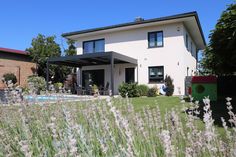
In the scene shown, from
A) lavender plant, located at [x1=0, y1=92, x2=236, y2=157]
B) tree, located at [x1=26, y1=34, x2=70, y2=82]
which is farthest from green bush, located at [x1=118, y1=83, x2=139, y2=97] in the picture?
lavender plant, located at [x1=0, y1=92, x2=236, y2=157]

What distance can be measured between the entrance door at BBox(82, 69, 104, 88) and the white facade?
0.47 meters

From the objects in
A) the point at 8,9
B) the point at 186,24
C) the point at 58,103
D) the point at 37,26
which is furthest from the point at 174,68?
the point at 37,26

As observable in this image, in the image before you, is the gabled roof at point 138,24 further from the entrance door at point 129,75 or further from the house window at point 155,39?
the entrance door at point 129,75

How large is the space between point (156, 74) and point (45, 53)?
12977 millimetres

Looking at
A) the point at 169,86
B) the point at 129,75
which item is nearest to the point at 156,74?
the point at 169,86

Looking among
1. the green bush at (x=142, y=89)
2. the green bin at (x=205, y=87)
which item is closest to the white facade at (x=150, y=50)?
the green bush at (x=142, y=89)

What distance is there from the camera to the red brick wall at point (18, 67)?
25.1 m

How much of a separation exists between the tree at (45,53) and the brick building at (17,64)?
0.92m

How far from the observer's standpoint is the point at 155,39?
19.6 meters

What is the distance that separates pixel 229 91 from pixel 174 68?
13.2 ft

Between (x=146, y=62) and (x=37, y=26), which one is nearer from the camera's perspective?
(x=146, y=62)

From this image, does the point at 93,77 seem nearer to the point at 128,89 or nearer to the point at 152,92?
the point at 128,89

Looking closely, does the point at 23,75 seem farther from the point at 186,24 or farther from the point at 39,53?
the point at 186,24

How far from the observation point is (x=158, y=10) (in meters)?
21.7
